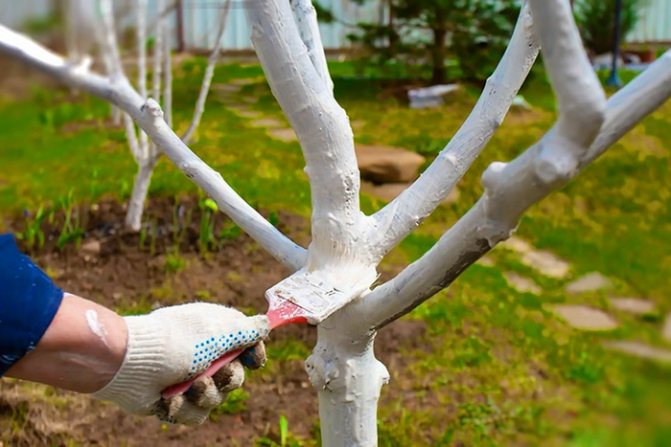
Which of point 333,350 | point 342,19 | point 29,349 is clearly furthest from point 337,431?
point 342,19

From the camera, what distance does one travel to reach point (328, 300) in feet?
4.89

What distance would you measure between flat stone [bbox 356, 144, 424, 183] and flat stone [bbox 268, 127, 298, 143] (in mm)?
606

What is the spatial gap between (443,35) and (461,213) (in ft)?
8.95

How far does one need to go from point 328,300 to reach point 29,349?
1.74 ft

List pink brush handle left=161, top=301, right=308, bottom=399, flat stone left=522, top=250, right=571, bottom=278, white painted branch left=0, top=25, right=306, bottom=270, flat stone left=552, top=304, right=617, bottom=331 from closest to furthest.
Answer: pink brush handle left=161, top=301, right=308, bottom=399 → white painted branch left=0, top=25, right=306, bottom=270 → flat stone left=552, top=304, right=617, bottom=331 → flat stone left=522, top=250, right=571, bottom=278

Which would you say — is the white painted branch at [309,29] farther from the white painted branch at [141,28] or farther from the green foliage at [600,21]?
the green foliage at [600,21]

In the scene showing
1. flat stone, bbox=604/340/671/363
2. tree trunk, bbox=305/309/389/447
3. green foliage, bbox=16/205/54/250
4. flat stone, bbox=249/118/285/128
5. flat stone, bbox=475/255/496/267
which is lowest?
flat stone, bbox=475/255/496/267

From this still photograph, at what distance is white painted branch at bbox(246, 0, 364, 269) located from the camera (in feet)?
4.69

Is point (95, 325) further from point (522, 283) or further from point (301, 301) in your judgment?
point (522, 283)

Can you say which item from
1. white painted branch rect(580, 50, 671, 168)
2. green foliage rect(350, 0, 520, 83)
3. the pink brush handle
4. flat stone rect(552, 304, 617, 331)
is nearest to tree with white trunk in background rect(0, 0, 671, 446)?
white painted branch rect(580, 50, 671, 168)

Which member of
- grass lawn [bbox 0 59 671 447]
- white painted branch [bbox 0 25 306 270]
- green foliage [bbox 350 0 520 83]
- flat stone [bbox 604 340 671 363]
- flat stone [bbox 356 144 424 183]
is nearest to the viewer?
flat stone [bbox 604 340 671 363]

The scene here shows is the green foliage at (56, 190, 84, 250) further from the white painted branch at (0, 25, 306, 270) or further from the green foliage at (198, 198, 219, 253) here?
the white painted branch at (0, 25, 306, 270)

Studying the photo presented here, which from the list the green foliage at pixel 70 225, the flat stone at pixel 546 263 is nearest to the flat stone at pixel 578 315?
the flat stone at pixel 546 263

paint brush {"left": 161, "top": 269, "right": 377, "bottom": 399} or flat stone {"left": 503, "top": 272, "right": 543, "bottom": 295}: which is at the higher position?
paint brush {"left": 161, "top": 269, "right": 377, "bottom": 399}
